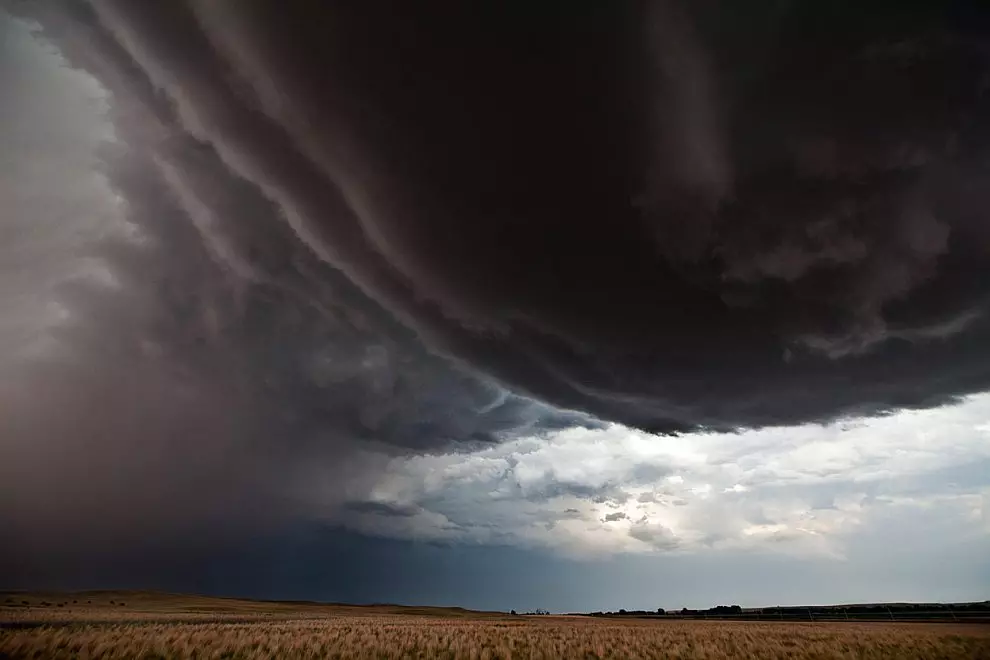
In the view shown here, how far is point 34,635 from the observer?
28.6 m

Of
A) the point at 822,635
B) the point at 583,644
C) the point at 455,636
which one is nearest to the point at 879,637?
the point at 822,635

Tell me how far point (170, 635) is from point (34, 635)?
6520 mm

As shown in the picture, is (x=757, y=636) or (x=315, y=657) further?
(x=757, y=636)

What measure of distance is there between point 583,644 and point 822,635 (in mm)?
18402

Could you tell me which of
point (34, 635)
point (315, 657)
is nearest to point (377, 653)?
point (315, 657)

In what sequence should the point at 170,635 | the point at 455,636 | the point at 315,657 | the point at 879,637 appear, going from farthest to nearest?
the point at 455,636 → the point at 879,637 → the point at 170,635 → the point at 315,657

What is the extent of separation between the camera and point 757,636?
124 ft

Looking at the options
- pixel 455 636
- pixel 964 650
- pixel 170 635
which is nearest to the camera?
pixel 964 650

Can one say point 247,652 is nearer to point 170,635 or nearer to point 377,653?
point 377,653

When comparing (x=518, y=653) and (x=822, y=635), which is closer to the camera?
(x=518, y=653)

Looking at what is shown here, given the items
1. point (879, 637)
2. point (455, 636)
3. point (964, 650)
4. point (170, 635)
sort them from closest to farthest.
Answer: point (964, 650)
point (170, 635)
point (879, 637)
point (455, 636)

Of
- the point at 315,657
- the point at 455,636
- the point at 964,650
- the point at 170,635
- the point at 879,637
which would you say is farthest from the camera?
the point at 455,636

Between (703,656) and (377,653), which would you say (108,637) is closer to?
(377,653)

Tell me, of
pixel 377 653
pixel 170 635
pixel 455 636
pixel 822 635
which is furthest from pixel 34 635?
pixel 822 635
